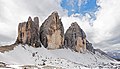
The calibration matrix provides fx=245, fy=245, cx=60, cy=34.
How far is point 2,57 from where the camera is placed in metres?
198

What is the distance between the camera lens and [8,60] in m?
198

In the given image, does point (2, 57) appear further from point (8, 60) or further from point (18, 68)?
point (18, 68)

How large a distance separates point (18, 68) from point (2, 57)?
48.4m

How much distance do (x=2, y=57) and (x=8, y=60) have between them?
5505mm

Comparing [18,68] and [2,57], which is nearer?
[18,68]

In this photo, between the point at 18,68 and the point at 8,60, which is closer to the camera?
the point at 18,68

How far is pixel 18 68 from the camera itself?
15475 cm

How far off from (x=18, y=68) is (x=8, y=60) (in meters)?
46.0

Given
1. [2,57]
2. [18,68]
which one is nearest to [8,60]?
[2,57]
